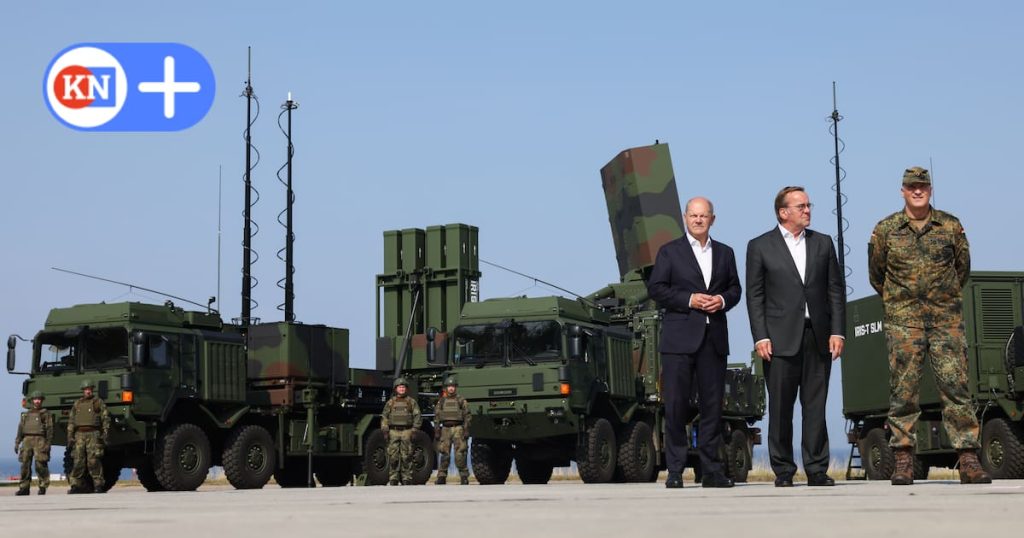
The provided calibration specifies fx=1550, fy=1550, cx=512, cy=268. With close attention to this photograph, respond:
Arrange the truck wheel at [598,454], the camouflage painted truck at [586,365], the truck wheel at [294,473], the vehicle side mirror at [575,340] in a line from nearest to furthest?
1. the vehicle side mirror at [575,340]
2. the camouflage painted truck at [586,365]
3. the truck wheel at [598,454]
4. the truck wheel at [294,473]

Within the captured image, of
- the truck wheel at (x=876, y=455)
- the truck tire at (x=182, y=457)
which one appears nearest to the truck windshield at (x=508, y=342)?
the truck tire at (x=182, y=457)

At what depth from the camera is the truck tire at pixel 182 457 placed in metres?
20.0

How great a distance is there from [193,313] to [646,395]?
6.38 meters

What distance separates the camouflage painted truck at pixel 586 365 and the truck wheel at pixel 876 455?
9.11ft

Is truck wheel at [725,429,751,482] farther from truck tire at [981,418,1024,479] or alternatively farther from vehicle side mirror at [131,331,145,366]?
vehicle side mirror at [131,331,145,366]

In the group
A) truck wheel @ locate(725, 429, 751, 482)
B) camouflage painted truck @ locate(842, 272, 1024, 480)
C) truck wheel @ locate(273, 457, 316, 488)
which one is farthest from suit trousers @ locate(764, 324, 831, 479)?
truck wheel @ locate(273, 457, 316, 488)

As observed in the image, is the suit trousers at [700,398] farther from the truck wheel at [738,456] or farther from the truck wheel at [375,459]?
the truck wheel at [375,459]

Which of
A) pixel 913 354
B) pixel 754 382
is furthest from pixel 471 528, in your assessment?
pixel 754 382

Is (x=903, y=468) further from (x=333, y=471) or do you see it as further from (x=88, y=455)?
(x=333, y=471)

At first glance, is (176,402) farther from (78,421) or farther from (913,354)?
(913,354)

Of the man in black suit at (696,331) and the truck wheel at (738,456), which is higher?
the man in black suit at (696,331)

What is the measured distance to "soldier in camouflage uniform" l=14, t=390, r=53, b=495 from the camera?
64.9 ft

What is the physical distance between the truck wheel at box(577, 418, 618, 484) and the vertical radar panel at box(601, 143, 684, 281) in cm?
298

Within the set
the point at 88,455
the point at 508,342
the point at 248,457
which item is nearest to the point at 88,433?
the point at 88,455
